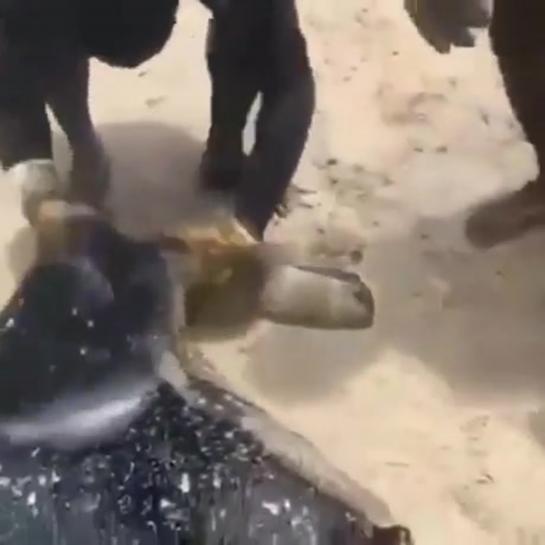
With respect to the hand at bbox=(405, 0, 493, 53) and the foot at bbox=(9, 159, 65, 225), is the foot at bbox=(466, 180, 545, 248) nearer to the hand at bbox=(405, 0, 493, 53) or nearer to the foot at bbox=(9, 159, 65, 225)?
the hand at bbox=(405, 0, 493, 53)

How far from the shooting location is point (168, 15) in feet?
3.92

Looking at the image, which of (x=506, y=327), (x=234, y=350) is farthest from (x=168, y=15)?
(x=506, y=327)

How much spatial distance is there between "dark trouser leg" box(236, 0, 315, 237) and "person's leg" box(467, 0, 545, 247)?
0.18 metres

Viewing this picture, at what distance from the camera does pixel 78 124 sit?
50.3 inches

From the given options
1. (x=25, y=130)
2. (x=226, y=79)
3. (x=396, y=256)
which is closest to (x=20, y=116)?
(x=25, y=130)

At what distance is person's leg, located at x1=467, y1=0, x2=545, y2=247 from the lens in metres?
1.18

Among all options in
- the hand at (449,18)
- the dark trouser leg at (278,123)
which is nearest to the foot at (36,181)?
the dark trouser leg at (278,123)

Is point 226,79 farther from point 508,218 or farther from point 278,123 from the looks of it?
point 508,218

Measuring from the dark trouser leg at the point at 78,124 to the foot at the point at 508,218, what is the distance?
37 centimetres

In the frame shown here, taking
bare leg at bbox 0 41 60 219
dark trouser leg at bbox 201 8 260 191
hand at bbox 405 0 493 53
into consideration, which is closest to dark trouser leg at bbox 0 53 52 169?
bare leg at bbox 0 41 60 219

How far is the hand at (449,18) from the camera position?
1.07 meters

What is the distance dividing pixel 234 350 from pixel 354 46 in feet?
1.68

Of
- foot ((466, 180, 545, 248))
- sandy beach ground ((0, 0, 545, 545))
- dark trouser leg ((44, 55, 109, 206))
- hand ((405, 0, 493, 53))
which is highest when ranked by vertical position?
hand ((405, 0, 493, 53))

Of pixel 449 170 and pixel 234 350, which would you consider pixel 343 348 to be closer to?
pixel 234 350
